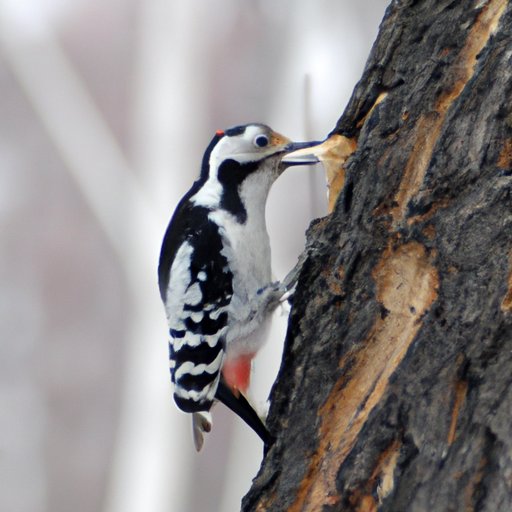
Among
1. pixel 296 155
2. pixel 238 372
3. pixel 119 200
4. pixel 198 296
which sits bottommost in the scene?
pixel 238 372

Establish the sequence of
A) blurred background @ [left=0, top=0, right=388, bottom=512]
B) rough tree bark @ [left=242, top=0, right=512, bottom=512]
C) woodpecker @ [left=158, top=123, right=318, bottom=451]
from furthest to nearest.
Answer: blurred background @ [left=0, top=0, right=388, bottom=512] → woodpecker @ [left=158, top=123, right=318, bottom=451] → rough tree bark @ [left=242, top=0, right=512, bottom=512]

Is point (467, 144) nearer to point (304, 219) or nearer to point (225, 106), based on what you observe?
point (304, 219)

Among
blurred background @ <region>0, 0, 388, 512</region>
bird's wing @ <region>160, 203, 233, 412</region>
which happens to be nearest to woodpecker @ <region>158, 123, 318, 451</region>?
bird's wing @ <region>160, 203, 233, 412</region>

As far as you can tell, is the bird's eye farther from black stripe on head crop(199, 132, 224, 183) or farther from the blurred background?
the blurred background

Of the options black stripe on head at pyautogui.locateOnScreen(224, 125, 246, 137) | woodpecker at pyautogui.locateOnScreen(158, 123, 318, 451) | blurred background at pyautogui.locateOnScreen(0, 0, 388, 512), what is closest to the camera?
woodpecker at pyautogui.locateOnScreen(158, 123, 318, 451)

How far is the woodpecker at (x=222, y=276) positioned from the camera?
144 centimetres

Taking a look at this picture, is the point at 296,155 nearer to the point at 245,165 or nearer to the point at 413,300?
the point at 245,165

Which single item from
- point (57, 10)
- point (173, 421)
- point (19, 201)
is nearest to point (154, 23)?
point (57, 10)

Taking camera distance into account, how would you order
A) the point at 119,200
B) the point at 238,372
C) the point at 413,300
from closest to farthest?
1. the point at 413,300
2. the point at 238,372
3. the point at 119,200

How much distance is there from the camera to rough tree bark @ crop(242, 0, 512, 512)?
0.87 meters

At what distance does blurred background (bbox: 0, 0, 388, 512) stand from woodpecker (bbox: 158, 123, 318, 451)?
1137 millimetres

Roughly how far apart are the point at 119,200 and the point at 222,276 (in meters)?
1.63

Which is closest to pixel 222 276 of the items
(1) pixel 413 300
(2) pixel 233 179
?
(2) pixel 233 179

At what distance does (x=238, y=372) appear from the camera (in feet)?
5.05
